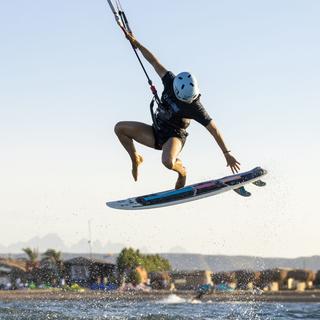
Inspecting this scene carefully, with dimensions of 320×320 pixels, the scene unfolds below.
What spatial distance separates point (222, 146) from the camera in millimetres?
13266

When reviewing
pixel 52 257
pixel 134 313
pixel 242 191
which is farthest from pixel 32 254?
pixel 242 191

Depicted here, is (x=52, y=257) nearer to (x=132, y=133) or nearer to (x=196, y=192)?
(x=196, y=192)

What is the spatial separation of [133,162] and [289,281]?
55.7 metres

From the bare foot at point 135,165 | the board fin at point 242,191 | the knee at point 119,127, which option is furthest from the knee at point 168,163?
the board fin at point 242,191

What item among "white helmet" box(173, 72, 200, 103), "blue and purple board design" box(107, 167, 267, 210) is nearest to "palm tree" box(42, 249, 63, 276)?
"blue and purple board design" box(107, 167, 267, 210)

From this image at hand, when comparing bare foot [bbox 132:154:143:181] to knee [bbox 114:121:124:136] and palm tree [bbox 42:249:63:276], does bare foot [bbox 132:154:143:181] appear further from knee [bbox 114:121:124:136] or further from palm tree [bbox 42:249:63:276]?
palm tree [bbox 42:249:63:276]

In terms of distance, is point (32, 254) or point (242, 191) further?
point (32, 254)

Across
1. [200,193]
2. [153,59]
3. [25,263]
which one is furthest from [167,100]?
[25,263]

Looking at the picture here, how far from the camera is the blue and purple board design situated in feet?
48.1

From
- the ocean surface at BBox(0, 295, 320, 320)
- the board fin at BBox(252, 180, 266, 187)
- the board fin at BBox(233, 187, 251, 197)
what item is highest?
the board fin at BBox(252, 180, 266, 187)

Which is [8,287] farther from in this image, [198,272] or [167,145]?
[167,145]

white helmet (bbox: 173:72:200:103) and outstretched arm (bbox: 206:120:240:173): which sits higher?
white helmet (bbox: 173:72:200:103)

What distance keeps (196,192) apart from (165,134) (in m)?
1.76

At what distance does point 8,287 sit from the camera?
6919 cm
